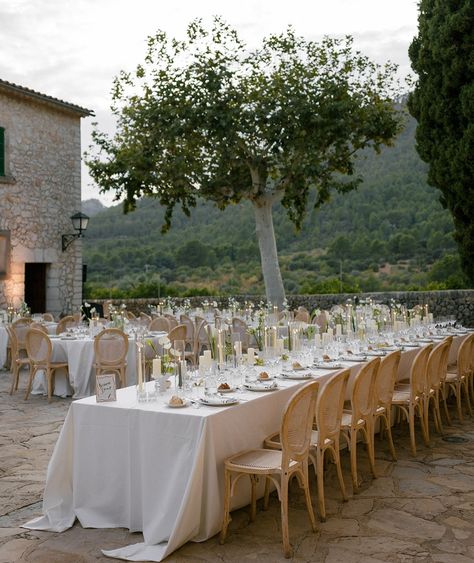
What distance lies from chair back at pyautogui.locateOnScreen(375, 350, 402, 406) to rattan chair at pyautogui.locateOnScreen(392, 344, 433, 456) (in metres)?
0.38

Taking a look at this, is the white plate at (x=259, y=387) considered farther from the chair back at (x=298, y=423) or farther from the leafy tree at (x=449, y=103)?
the leafy tree at (x=449, y=103)

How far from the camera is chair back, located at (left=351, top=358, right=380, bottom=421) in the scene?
4.99m

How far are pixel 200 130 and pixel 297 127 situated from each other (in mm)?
2196

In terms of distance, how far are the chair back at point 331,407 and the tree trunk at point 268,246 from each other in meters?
11.3

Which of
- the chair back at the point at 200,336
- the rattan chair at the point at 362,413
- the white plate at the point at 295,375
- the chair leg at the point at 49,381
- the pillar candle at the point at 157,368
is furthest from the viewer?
the chair back at the point at 200,336

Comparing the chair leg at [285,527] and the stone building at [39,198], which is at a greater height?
the stone building at [39,198]

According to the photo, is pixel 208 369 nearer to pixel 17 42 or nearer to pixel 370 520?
pixel 370 520

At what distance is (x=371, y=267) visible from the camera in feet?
72.6

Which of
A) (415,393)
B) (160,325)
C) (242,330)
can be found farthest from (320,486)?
(160,325)

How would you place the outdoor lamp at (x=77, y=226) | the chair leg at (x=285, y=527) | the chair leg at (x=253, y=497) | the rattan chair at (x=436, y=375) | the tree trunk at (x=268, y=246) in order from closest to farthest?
the chair leg at (x=285, y=527) < the chair leg at (x=253, y=497) < the rattan chair at (x=436, y=375) < the outdoor lamp at (x=77, y=226) < the tree trunk at (x=268, y=246)

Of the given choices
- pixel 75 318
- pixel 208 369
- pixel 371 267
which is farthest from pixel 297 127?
pixel 208 369

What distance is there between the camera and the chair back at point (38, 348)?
27.8 ft

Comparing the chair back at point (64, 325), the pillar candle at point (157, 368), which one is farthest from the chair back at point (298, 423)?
the chair back at point (64, 325)

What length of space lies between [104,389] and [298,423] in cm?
130
